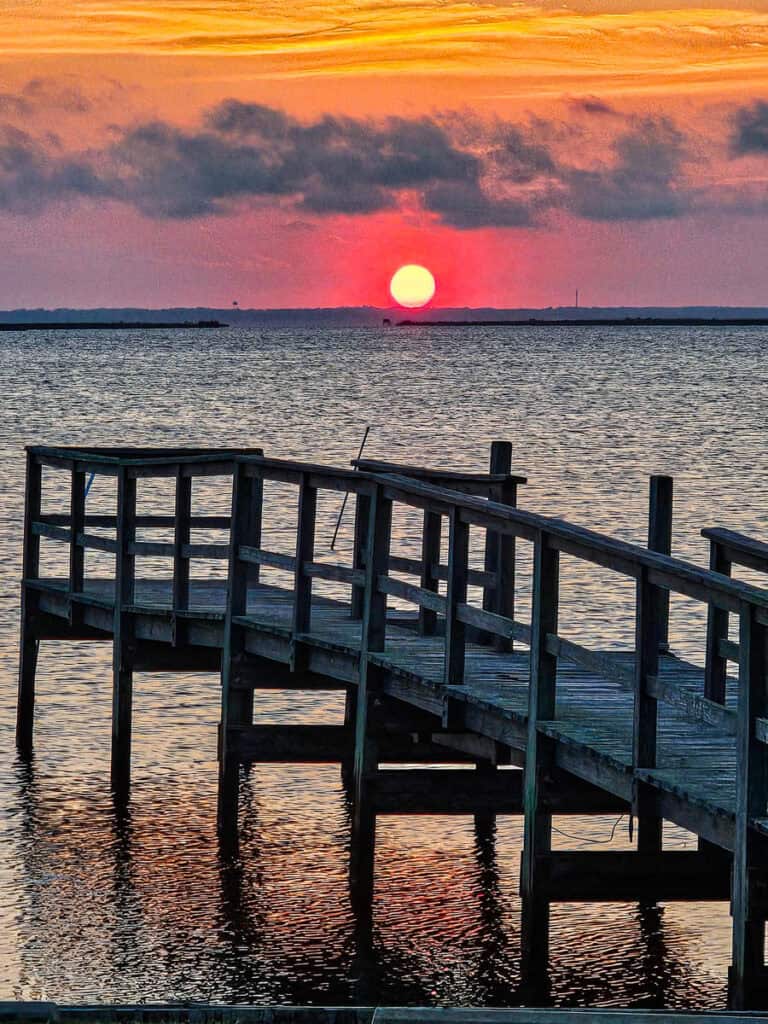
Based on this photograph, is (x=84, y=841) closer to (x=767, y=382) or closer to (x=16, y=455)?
(x=16, y=455)

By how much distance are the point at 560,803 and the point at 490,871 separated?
10.3 feet

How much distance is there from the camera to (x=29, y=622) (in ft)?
56.8

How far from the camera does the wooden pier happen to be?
9039mm

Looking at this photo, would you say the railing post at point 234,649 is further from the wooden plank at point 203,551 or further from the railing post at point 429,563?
the railing post at point 429,563

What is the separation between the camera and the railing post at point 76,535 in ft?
53.6

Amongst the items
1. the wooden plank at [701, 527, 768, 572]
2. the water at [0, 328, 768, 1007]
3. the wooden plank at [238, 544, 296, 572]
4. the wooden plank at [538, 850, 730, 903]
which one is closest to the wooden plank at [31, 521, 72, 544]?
the water at [0, 328, 768, 1007]

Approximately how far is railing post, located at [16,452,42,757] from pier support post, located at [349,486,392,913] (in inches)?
197

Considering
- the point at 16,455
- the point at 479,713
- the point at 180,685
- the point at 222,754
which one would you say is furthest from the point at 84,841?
the point at 16,455

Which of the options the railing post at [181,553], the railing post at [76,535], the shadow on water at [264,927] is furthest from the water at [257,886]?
the railing post at [181,553]

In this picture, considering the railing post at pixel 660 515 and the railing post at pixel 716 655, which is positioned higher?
Answer: the railing post at pixel 660 515

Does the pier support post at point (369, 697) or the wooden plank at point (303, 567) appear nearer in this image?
the pier support post at point (369, 697)

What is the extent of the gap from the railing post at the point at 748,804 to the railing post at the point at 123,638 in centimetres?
763

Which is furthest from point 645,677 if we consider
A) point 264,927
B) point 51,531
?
point 51,531

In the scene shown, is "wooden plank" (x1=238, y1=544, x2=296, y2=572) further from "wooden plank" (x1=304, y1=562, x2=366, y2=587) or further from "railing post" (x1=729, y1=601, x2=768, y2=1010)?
"railing post" (x1=729, y1=601, x2=768, y2=1010)
